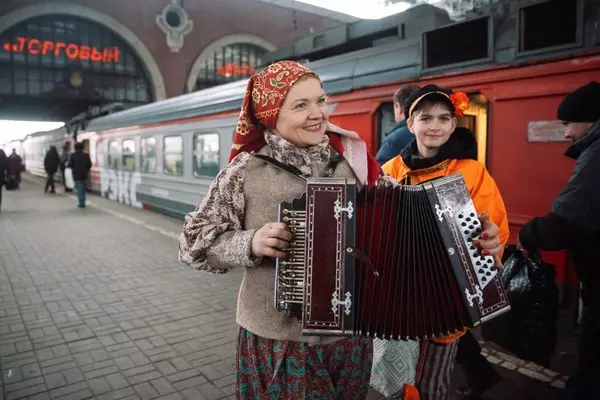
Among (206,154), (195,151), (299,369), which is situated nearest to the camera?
(299,369)

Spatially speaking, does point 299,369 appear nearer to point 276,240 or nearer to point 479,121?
point 276,240

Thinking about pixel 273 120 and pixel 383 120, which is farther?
pixel 383 120

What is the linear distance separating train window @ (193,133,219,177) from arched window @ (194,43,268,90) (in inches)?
714

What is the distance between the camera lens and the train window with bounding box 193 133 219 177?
350 inches

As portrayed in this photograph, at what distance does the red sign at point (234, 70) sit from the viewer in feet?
89.6

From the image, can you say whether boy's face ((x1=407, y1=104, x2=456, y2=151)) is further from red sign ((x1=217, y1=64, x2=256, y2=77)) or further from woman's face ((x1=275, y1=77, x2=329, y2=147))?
red sign ((x1=217, y1=64, x2=256, y2=77))

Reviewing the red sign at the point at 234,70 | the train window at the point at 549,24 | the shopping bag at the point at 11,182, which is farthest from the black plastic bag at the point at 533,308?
the red sign at the point at 234,70

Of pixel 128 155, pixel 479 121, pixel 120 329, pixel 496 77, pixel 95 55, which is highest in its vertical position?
pixel 95 55

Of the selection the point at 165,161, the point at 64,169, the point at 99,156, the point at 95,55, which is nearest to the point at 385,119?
the point at 165,161

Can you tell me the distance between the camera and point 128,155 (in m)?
13.2

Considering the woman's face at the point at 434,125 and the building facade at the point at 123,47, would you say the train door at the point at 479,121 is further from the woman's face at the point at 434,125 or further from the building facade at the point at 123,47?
the building facade at the point at 123,47

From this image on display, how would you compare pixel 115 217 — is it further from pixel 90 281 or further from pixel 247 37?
pixel 247 37

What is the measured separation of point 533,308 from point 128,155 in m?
12.3

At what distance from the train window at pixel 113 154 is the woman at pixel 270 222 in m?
13.1
